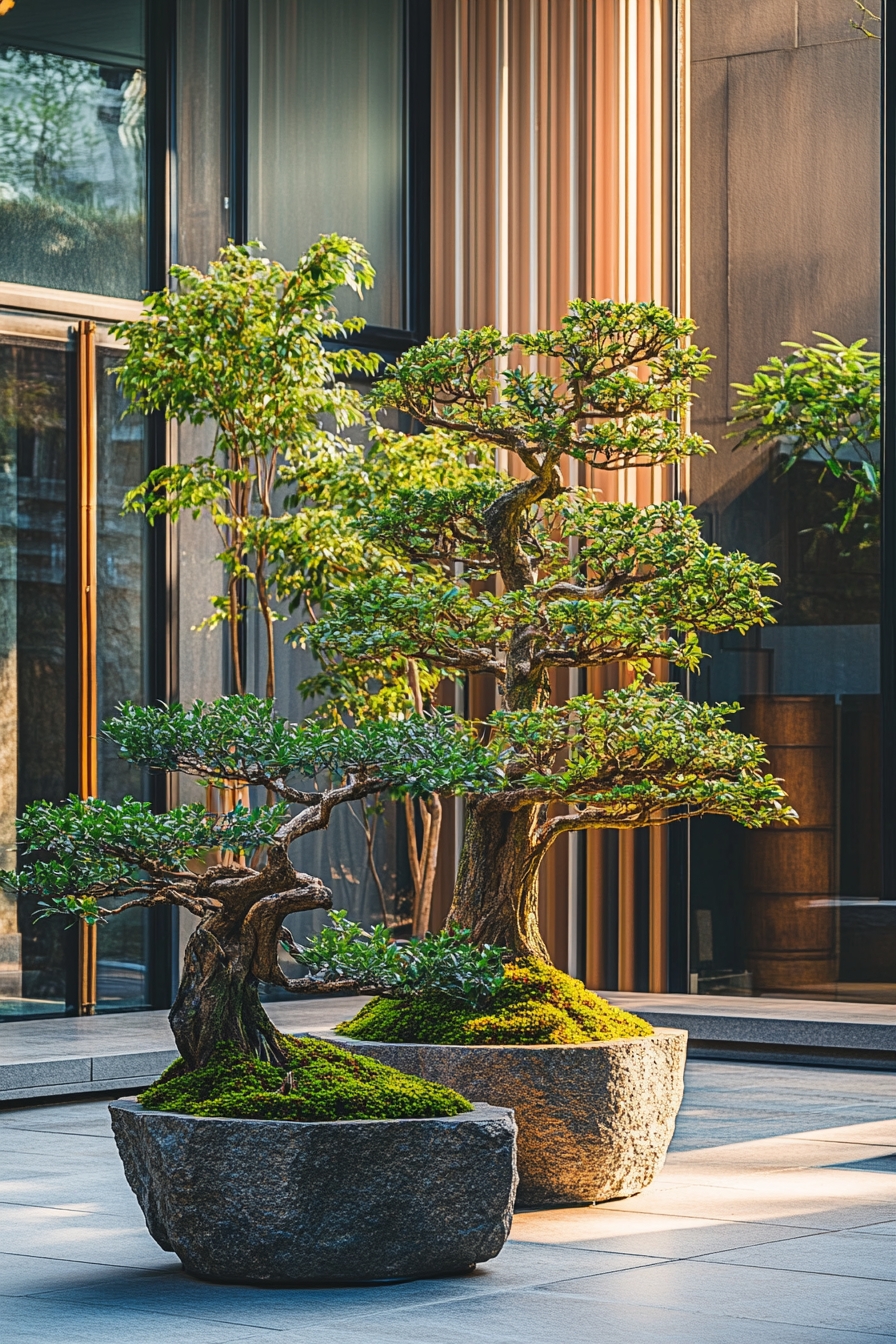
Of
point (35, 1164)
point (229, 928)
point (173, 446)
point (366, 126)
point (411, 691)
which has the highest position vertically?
point (366, 126)

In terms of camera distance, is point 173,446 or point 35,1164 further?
point 173,446

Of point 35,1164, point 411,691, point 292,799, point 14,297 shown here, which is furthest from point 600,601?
point 14,297

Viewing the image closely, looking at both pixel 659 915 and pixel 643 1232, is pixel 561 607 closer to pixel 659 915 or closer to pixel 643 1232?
pixel 643 1232

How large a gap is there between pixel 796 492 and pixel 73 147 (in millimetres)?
5135

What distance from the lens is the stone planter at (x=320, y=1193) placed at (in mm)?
5465

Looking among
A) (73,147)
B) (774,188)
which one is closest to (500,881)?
(73,147)

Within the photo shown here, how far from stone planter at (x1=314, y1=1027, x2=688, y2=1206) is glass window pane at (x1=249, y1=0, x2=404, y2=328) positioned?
818 cm

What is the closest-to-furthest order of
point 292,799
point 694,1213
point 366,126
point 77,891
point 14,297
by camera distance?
1. point 77,891
2. point 292,799
3. point 694,1213
4. point 14,297
5. point 366,126

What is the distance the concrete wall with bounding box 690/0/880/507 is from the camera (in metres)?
13.2

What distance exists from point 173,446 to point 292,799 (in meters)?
7.01

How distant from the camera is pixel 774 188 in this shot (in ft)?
44.3

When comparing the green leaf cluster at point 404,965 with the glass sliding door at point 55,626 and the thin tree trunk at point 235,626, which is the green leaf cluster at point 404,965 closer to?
the thin tree trunk at point 235,626

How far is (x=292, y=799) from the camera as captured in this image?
20.8ft

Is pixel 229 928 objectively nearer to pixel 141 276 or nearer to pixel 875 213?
pixel 141 276
